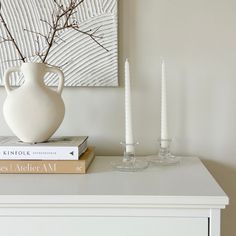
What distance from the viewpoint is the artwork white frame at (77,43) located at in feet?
3.49

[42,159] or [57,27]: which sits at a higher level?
[57,27]

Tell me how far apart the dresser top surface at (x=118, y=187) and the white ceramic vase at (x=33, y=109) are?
0.39 feet

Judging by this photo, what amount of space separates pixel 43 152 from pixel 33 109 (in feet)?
0.38

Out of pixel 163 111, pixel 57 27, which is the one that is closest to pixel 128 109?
pixel 163 111

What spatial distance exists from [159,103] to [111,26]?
0.28 meters

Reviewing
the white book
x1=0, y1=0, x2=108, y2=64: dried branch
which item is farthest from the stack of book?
x1=0, y1=0, x2=108, y2=64: dried branch
